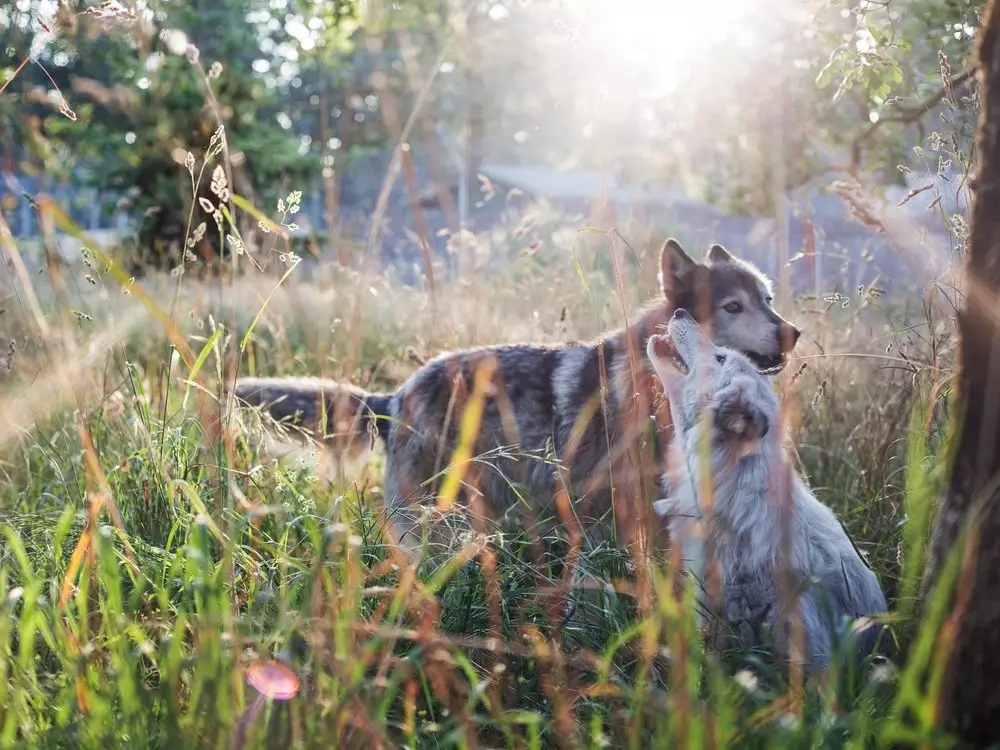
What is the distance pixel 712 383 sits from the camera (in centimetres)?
321

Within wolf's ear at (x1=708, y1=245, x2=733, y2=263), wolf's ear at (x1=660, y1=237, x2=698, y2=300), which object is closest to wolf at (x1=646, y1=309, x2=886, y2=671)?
wolf's ear at (x1=660, y1=237, x2=698, y2=300)

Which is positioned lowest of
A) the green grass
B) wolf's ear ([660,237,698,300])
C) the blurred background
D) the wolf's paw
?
the green grass

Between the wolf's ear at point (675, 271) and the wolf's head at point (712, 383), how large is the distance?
1.32 meters

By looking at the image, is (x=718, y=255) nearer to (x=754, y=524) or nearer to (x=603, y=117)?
(x=603, y=117)

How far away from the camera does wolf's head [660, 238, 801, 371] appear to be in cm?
457

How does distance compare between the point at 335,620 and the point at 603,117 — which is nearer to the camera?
the point at 335,620

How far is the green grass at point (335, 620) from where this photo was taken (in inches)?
69.6

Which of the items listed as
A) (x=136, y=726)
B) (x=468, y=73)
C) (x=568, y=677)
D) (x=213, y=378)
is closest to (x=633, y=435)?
(x=568, y=677)

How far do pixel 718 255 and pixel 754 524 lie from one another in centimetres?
252

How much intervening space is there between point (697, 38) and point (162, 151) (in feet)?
30.0

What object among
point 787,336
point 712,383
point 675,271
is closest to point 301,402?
point 712,383

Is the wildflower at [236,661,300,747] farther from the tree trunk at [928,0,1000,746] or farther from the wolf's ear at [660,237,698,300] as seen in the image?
the wolf's ear at [660,237,698,300]

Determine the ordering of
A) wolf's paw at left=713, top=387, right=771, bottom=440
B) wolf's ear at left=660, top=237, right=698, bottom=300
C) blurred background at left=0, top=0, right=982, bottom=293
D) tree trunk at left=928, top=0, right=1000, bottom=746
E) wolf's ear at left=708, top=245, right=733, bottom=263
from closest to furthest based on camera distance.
A: tree trunk at left=928, top=0, right=1000, bottom=746 → wolf's paw at left=713, top=387, right=771, bottom=440 → blurred background at left=0, top=0, right=982, bottom=293 → wolf's ear at left=660, top=237, right=698, bottom=300 → wolf's ear at left=708, top=245, right=733, bottom=263

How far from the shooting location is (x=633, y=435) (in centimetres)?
301
